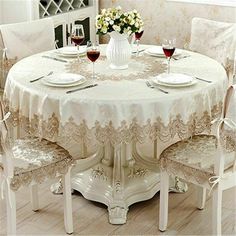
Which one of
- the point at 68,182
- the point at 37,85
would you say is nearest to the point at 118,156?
the point at 68,182

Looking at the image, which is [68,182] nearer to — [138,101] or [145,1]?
[138,101]

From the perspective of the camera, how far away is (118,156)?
3160mm

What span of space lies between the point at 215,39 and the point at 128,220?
161cm

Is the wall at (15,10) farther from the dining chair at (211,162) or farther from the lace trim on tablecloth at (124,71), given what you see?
the dining chair at (211,162)

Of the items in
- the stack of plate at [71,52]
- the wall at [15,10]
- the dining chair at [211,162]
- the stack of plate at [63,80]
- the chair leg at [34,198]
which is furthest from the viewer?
the wall at [15,10]

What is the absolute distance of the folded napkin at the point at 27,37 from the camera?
3783 millimetres

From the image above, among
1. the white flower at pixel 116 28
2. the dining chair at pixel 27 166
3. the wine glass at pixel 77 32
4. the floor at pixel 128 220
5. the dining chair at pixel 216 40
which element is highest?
the white flower at pixel 116 28

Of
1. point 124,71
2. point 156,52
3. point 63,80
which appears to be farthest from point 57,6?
point 63,80

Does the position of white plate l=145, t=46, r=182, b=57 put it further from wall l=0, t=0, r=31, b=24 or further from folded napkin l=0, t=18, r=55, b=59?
wall l=0, t=0, r=31, b=24

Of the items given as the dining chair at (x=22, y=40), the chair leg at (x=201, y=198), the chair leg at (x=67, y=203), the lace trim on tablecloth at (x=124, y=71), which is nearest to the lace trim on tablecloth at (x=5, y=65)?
the dining chair at (x=22, y=40)

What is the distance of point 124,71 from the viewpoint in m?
3.12

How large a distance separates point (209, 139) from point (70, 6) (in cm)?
256

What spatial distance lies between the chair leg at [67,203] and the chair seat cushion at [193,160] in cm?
51

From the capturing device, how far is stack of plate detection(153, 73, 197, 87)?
110 inches
